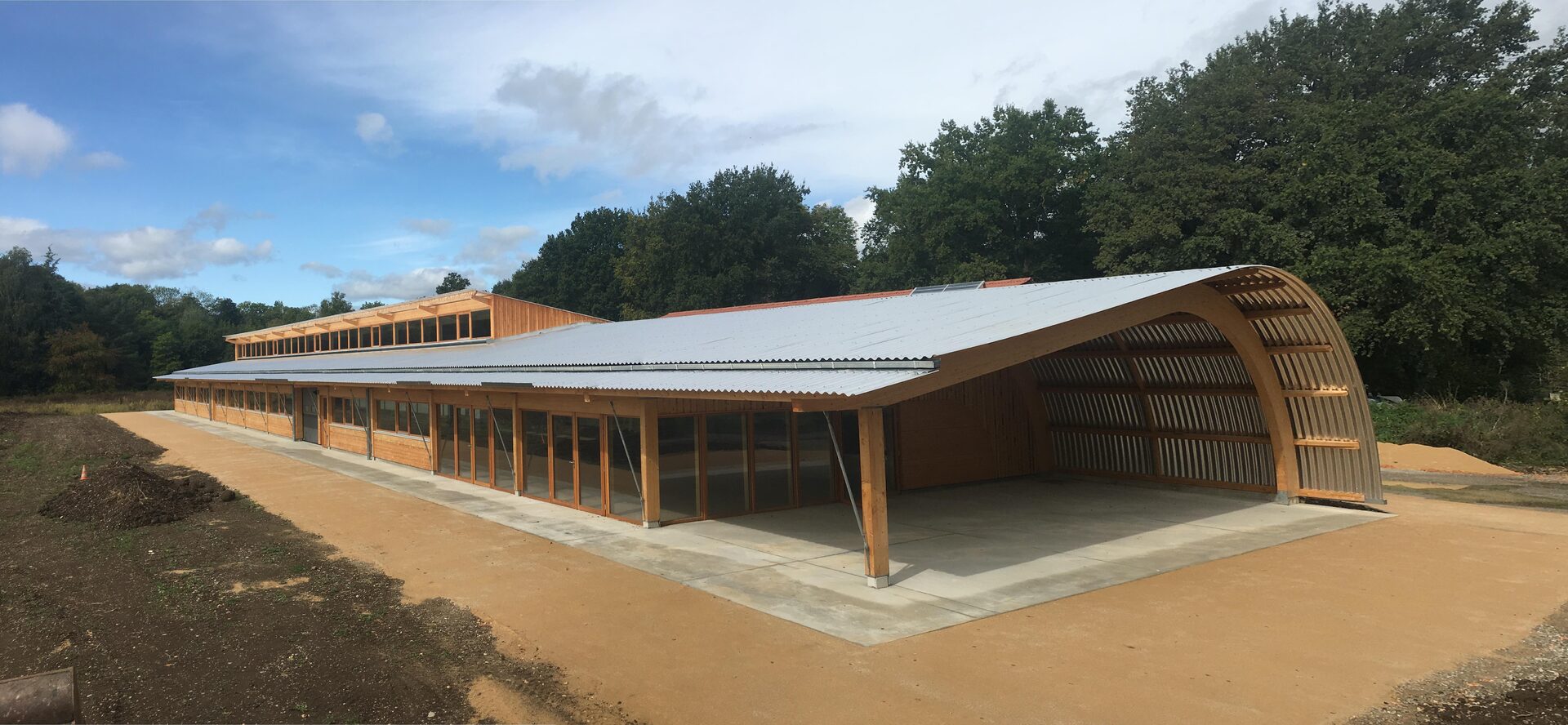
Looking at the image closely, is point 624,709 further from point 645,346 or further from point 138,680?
point 645,346

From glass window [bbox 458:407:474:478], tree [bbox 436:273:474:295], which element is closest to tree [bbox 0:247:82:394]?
tree [bbox 436:273:474:295]

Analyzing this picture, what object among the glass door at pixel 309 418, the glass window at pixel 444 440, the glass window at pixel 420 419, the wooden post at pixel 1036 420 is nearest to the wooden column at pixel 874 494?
the wooden post at pixel 1036 420

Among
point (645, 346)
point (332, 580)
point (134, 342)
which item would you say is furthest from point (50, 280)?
point (332, 580)

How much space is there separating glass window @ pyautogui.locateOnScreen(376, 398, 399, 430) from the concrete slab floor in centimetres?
611

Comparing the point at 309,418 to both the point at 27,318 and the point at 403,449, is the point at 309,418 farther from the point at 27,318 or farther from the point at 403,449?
the point at 27,318

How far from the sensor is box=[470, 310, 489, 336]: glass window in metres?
26.4

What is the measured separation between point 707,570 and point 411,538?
4.82m

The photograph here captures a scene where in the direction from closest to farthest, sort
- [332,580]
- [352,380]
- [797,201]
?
[332,580]
[352,380]
[797,201]

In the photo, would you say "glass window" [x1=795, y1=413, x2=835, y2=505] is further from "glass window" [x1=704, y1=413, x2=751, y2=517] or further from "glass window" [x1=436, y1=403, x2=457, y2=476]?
"glass window" [x1=436, y1=403, x2=457, y2=476]

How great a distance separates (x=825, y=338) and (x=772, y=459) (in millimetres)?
2473

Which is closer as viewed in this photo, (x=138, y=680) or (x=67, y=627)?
(x=138, y=680)

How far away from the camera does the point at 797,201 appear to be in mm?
52719

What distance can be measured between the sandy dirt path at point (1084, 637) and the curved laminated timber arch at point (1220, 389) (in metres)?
2.38

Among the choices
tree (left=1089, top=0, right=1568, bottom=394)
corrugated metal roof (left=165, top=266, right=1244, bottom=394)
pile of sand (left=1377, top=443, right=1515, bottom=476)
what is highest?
tree (left=1089, top=0, right=1568, bottom=394)
